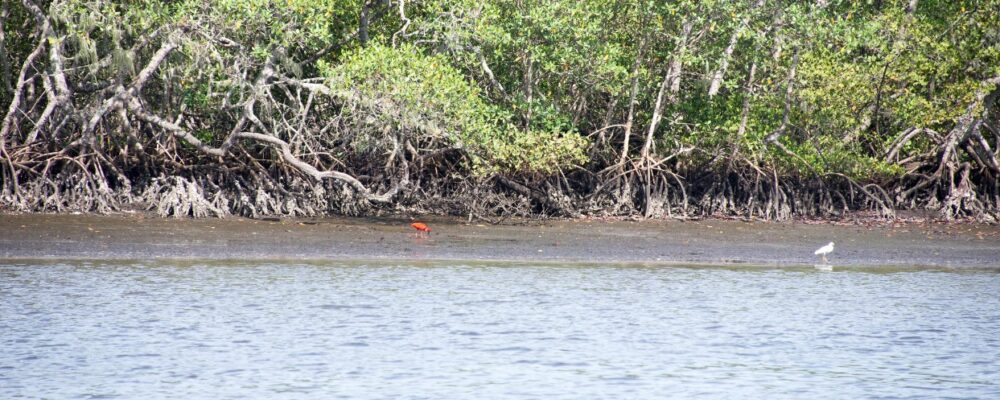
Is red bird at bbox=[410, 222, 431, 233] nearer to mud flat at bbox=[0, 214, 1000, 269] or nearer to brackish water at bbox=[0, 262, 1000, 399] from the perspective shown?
mud flat at bbox=[0, 214, 1000, 269]

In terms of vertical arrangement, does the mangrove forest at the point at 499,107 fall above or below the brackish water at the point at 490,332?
above

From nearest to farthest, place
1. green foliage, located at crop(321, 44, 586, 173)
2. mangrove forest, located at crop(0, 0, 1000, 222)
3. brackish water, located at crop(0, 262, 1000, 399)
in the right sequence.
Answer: brackish water, located at crop(0, 262, 1000, 399), green foliage, located at crop(321, 44, 586, 173), mangrove forest, located at crop(0, 0, 1000, 222)

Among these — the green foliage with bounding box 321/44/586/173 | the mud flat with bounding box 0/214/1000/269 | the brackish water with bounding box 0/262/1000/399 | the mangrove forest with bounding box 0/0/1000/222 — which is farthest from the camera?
the mangrove forest with bounding box 0/0/1000/222

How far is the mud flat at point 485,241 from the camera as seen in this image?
12.7 m

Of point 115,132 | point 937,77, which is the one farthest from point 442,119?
point 937,77

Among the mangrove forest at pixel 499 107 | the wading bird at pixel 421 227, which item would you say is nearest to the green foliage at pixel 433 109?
the mangrove forest at pixel 499 107

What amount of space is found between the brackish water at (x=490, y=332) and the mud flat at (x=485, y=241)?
538 millimetres

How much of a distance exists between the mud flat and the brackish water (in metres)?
0.54

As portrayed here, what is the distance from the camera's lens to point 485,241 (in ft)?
45.4

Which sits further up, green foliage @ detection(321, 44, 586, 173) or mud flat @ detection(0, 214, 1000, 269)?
green foliage @ detection(321, 44, 586, 173)

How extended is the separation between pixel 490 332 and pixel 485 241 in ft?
15.2

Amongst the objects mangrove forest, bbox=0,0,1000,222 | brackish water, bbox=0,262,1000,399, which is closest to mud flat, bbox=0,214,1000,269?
brackish water, bbox=0,262,1000,399

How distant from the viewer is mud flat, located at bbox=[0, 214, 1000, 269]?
1272cm

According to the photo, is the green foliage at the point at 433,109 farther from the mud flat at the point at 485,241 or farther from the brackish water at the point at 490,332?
the brackish water at the point at 490,332
